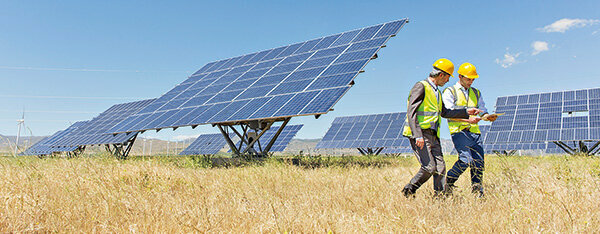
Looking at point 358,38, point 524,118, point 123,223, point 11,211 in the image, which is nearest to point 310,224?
point 123,223

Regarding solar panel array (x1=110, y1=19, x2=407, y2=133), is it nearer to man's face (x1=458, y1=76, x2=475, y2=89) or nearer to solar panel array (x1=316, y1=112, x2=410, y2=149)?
man's face (x1=458, y1=76, x2=475, y2=89)

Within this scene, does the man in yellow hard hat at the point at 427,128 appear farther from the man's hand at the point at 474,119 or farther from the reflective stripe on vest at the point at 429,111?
the man's hand at the point at 474,119

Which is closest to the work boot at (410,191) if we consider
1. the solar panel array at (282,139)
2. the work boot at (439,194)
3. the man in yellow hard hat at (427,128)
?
the man in yellow hard hat at (427,128)

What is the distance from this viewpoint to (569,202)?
3.60 meters

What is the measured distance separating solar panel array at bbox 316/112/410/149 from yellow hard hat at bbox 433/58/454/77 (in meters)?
19.0

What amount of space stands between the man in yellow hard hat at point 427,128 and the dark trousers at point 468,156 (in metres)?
0.38

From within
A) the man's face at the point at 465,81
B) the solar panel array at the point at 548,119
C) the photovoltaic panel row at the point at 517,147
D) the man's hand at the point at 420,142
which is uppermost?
the man's face at the point at 465,81

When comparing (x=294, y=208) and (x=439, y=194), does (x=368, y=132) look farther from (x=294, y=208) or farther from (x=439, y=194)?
(x=294, y=208)

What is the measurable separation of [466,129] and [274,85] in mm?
7239

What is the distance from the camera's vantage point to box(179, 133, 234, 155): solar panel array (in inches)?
1220

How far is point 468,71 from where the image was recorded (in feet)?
16.8

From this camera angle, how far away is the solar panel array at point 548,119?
17188 mm

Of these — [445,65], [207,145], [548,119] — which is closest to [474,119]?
[445,65]

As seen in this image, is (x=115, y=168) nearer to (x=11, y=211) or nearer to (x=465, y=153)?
(x=11, y=211)
